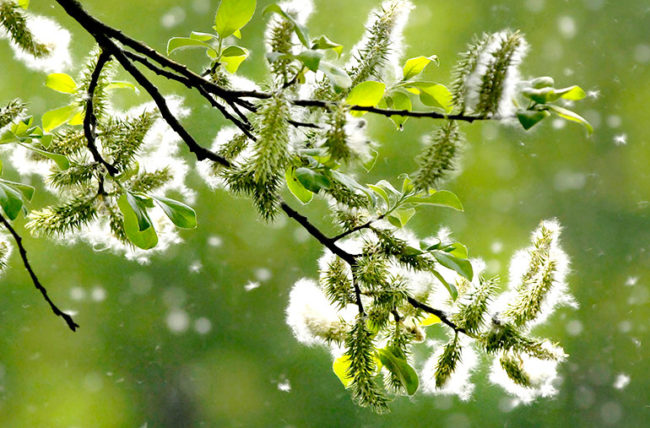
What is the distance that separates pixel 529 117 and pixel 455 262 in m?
0.16

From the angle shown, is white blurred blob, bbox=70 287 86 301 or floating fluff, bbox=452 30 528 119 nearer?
floating fluff, bbox=452 30 528 119

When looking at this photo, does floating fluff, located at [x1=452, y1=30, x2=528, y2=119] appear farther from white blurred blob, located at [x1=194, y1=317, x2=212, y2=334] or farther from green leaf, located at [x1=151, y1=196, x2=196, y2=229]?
white blurred blob, located at [x1=194, y1=317, x2=212, y2=334]

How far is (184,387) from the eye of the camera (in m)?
2.11

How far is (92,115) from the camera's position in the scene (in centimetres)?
49

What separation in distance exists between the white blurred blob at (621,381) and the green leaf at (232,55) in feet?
7.36

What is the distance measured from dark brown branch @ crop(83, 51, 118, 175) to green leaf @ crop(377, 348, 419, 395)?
0.82ft

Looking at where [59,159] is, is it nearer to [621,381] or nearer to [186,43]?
[186,43]

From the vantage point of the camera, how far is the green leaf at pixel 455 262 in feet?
1.40

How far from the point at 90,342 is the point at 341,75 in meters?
1.95

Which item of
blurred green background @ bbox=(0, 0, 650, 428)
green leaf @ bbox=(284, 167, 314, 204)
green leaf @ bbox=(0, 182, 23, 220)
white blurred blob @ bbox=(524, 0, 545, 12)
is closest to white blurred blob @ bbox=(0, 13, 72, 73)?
green leaf @ bbox=(0, 182, 23, 220)

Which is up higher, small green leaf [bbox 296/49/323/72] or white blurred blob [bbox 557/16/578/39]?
small green leaf [bbox 296/49/323/72]

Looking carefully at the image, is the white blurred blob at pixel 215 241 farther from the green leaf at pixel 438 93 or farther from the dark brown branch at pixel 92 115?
the green leaf at pixel 438 93

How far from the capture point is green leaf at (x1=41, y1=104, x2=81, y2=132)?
0.52 meters

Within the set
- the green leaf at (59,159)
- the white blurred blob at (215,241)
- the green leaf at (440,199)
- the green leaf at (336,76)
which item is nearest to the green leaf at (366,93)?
the green leaf at (336,76)
